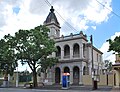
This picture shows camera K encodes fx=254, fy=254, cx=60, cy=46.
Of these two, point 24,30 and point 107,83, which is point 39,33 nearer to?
point 24,30

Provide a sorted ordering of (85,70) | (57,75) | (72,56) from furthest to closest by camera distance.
Answer: 1. (57,75)
2. (85,70)
3. (72,56)

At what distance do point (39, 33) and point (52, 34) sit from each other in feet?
37.3

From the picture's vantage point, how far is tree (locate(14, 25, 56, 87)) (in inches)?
1736

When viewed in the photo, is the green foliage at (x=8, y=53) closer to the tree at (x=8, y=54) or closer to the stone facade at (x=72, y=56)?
the tree at (x=8, y=54)

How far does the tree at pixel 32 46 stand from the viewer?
1736 inches

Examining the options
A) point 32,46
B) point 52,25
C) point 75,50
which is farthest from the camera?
point 52,25

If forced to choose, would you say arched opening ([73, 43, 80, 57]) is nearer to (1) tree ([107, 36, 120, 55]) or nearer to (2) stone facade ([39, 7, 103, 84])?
(2) stone facade ([39, 7, 103, 84])

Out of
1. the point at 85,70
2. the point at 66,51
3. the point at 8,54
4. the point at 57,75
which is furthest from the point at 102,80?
the point at 8,54

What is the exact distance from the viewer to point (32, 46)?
43906 mm

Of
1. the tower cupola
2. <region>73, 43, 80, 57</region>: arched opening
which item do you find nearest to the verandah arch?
<region>73, 43, 80, 57</region>: arched opening

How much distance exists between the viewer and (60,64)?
5453 centimetres

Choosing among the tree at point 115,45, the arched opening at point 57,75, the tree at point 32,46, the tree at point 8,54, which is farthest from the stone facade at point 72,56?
the tree at point 115,45

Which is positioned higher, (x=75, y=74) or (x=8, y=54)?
(x=8, y=54)

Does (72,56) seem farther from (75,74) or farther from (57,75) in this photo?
(57,75)
